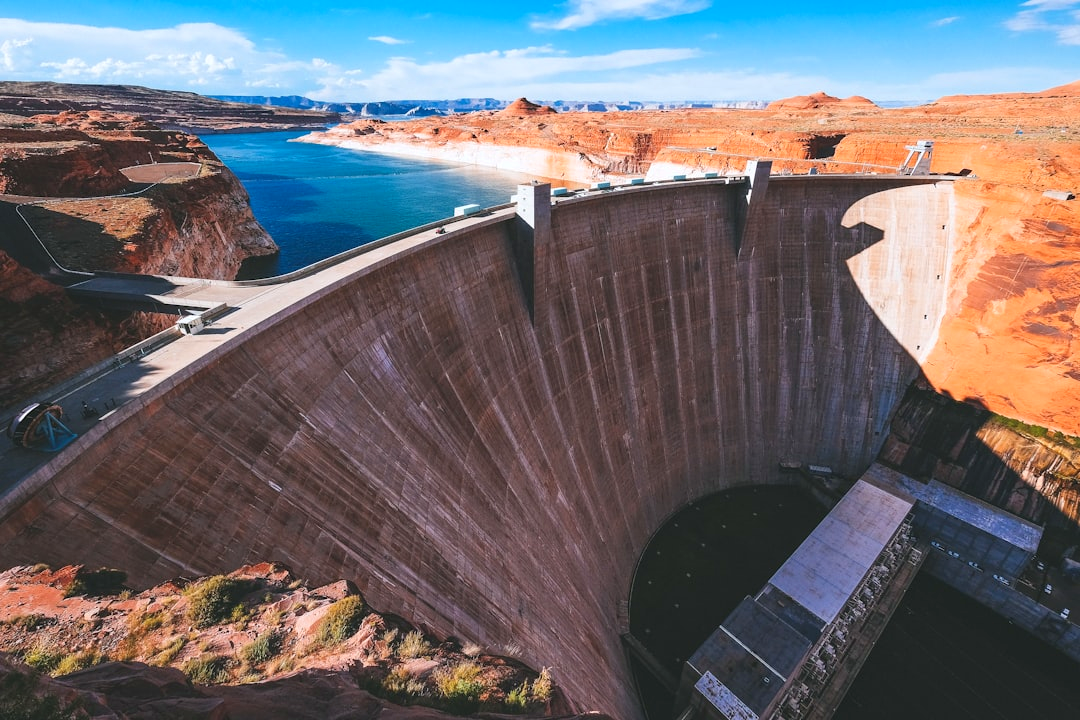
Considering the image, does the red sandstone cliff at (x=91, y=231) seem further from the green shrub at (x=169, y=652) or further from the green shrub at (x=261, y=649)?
the green shrub at (x=261, y=649)

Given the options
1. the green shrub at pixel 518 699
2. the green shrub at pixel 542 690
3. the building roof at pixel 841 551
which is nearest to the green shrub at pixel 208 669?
the green shrub at pixel 518 699

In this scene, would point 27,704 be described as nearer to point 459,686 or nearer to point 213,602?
point 213,602

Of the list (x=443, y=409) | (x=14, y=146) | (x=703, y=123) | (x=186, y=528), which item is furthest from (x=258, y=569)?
(x=703, y=123)

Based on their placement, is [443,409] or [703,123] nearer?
[443,409]

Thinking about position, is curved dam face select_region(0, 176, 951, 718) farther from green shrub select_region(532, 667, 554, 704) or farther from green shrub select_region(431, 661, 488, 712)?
green shrub select_region(532, 667, 554, 704)

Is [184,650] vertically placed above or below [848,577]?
above

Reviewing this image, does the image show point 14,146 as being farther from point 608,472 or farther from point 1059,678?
point 1059,678

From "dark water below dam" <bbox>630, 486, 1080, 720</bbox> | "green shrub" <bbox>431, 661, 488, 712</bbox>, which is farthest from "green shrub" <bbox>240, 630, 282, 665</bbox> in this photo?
"dark water below dam" <bbox>630, 486, 1080, 720</bbox>
